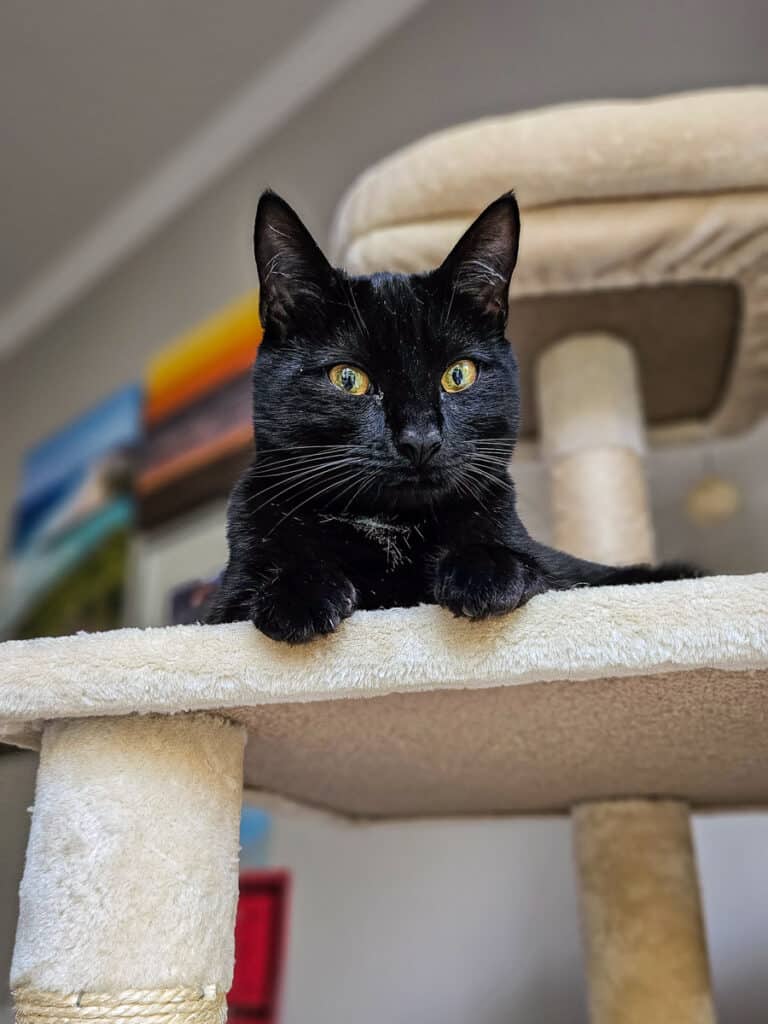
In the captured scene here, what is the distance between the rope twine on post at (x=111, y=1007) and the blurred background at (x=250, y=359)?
39cm

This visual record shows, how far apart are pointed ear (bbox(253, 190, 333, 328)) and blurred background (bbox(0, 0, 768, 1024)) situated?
1.14ft

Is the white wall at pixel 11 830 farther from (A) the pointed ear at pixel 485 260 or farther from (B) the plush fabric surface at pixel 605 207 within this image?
(A) the pointed ear at pixel 485 260

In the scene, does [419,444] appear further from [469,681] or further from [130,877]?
[130,877]

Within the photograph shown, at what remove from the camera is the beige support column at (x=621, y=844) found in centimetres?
87

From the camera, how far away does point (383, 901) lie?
58.4 inches

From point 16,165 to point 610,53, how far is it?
1600mm

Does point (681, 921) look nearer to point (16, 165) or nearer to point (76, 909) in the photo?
point (76, 909)

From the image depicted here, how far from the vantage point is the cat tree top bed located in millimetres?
553

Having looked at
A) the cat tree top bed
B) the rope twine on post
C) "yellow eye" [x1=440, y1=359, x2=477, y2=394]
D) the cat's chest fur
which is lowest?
the rope twine on post

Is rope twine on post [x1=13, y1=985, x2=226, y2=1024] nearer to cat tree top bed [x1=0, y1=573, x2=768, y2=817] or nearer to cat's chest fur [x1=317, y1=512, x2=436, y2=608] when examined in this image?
cat tree top bed [x1=0, y1=573, x2=768, y2=817]

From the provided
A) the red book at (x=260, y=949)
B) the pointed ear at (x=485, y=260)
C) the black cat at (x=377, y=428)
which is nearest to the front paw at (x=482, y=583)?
the black cat at (x=377, y=428)

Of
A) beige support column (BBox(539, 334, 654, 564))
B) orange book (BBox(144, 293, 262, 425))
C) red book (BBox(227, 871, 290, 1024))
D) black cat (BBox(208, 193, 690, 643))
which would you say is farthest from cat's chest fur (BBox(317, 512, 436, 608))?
orange book (BBox(144, 293, 262, 425))

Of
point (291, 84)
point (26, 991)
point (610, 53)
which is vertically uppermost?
point (291, 84)

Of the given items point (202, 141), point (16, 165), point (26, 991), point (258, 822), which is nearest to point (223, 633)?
point (26, 991)
